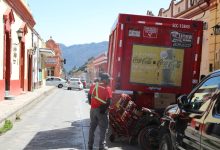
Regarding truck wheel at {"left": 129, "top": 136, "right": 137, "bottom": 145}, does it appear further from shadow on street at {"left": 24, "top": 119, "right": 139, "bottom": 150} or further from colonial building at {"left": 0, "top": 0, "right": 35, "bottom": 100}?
colonial building at {"left": 0, "top": 0, "right": 35, "bottom": 100}

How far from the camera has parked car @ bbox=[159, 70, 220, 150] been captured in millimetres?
4939

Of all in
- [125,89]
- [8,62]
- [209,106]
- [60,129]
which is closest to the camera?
[209,106]

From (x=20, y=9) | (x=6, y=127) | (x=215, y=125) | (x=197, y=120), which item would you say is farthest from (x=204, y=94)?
(x=20, y=9)

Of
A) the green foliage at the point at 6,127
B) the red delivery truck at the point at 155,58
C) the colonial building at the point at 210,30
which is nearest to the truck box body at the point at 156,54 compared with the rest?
the red delivery truck at the point at 155,58

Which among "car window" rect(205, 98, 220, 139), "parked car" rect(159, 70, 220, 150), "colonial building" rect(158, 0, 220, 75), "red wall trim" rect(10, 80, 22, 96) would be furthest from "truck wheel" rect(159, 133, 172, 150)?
"red wall trim" rect(10, 80, 22, 96)

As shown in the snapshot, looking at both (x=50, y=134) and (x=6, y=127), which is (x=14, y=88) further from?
(x=50, y=134)

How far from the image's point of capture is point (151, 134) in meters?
9.55

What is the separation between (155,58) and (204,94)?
4.82m

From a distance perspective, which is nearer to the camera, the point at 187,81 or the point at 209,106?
the point at 209,106

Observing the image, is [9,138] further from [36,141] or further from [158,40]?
[158,40]

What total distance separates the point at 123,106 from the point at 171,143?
350 cm

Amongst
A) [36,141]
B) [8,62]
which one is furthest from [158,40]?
[8,62]

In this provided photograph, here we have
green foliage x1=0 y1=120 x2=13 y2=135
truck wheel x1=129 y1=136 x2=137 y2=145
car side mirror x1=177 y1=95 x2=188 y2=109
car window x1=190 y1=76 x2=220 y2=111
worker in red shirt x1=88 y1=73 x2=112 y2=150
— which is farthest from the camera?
green foliage x1=0 y1=120 x2=13 y2=135

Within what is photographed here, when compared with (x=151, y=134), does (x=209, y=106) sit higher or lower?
higher
